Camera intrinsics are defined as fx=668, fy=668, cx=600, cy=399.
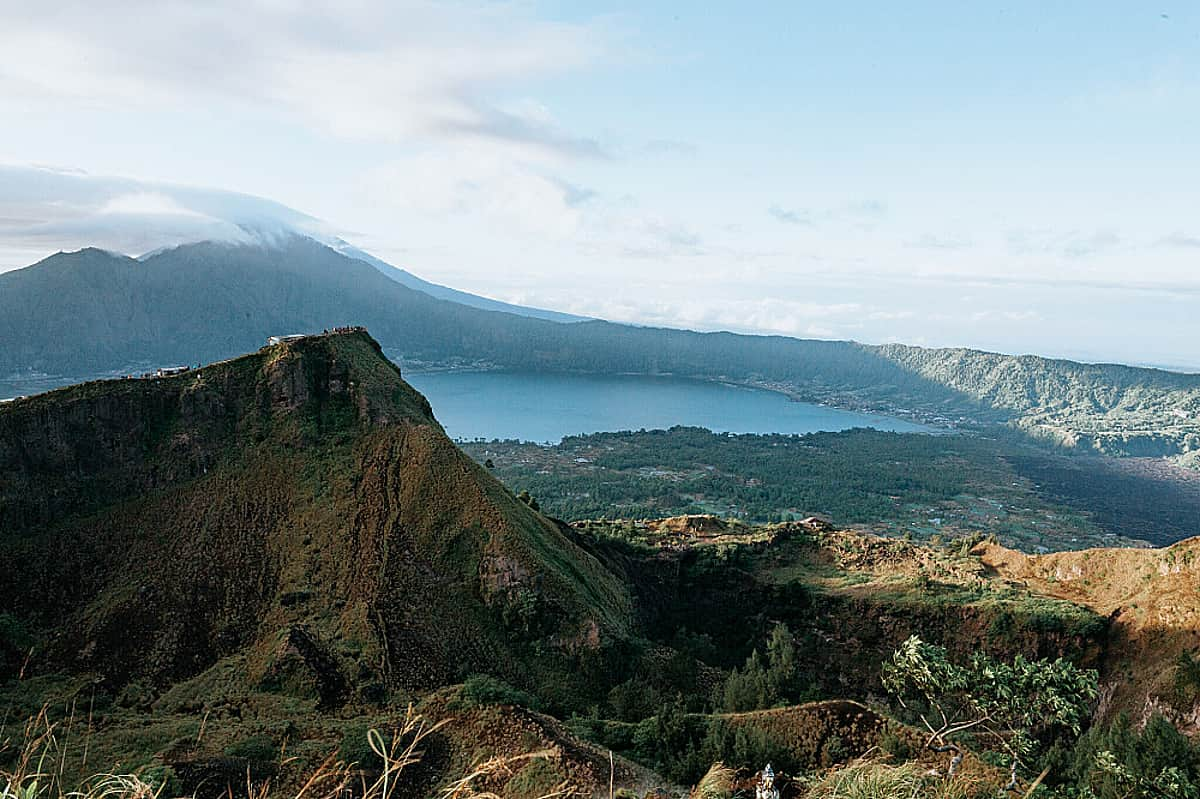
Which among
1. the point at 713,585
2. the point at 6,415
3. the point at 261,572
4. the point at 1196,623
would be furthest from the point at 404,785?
the point at 1196,623

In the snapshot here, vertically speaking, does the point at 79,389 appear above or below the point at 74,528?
above

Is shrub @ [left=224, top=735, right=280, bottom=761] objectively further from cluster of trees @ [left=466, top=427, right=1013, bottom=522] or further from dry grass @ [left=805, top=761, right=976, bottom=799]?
cluster of trees @ [left=466, top=427, right=1013, bottom=522]

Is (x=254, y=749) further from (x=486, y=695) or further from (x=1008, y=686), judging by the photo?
(x=1008, y=686)

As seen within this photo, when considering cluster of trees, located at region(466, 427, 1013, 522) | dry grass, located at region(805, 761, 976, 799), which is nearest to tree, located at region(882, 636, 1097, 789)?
dry grass, located at region(805, 761, 976, 799)

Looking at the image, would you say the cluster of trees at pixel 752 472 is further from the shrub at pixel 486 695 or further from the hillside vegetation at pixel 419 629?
the shrub at pixel 486 695

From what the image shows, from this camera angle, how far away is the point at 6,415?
3050cm

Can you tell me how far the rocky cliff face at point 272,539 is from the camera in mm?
28047

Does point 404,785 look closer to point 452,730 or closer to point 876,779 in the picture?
point 452,730

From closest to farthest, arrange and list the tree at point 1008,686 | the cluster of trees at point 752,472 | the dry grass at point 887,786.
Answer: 1. the dry grass at point 887,786
2. the tree at point 1008,686
3. the cluster of trees at point 752,472

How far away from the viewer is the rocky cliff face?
28047 mm

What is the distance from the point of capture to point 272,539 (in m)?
31.9

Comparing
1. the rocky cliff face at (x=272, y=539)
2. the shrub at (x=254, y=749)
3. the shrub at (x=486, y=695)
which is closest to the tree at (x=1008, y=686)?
the shrub at (x=486, y=695)

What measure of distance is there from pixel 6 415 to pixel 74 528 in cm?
604

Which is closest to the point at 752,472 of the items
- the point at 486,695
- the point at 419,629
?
the point at 419,629
